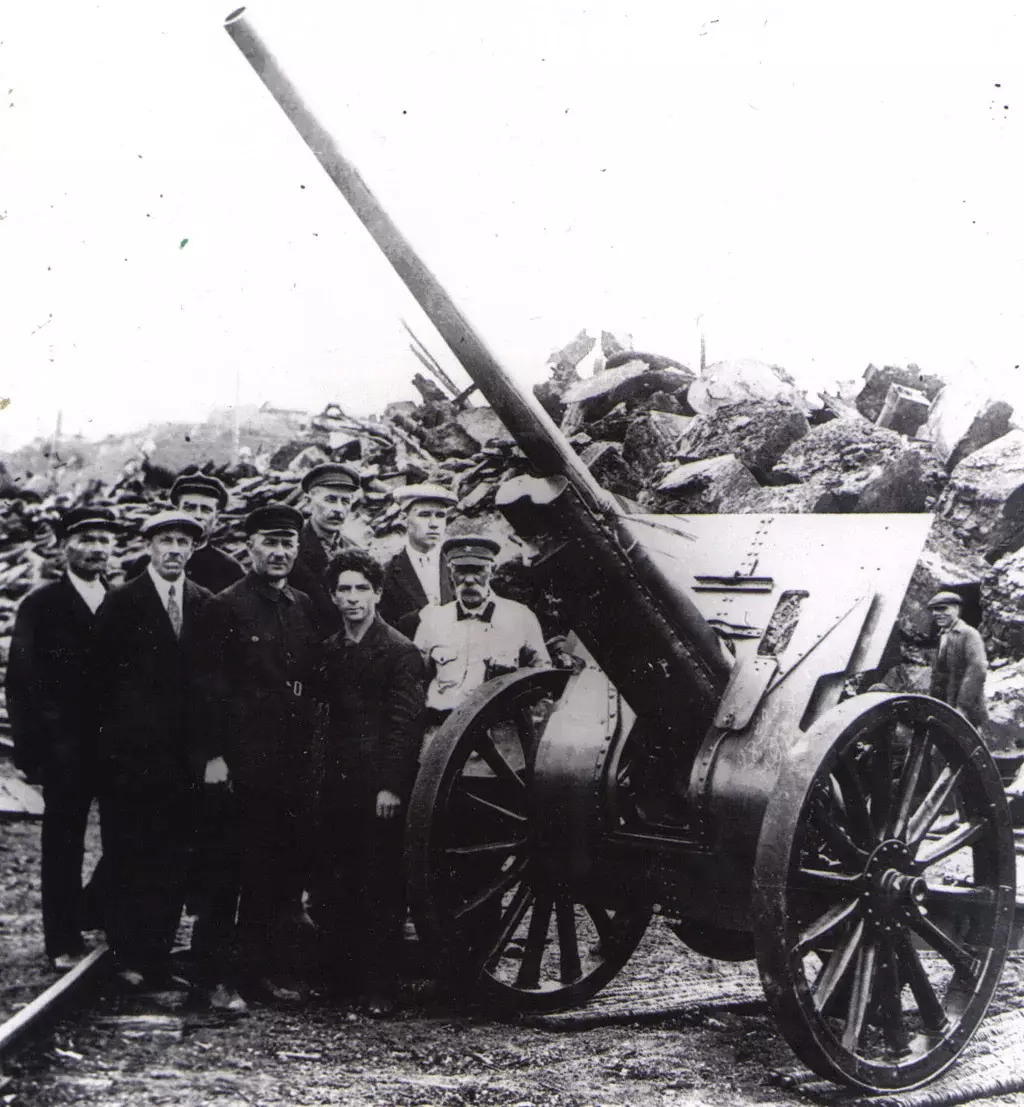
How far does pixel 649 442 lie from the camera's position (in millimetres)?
5547

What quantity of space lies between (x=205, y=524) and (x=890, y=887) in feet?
9.05

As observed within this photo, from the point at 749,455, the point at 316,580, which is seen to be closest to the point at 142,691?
the point at 316,580

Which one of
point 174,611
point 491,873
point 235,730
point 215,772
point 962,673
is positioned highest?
point 174,611

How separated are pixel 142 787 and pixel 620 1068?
1948 mm

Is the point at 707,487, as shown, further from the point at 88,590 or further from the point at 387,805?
the point at 88,590

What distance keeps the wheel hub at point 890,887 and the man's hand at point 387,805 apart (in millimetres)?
1753

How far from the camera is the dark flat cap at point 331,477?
15.3 ft

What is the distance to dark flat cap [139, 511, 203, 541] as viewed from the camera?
14.1 ft

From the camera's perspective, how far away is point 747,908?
3.63m

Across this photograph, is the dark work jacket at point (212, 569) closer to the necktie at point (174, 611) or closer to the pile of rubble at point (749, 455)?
the necktie at point (174, 611)

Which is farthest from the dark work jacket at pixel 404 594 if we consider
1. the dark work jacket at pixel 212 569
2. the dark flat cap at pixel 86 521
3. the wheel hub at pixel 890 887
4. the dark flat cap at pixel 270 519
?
the wheel hub at pixel 890 887

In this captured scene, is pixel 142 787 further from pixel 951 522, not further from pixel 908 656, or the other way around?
pixel 951 522

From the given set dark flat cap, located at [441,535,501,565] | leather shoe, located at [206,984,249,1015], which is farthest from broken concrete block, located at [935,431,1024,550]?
leather shoe, located at [206,984,249,1015]

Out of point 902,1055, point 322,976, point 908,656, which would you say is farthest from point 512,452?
point 902,1055
